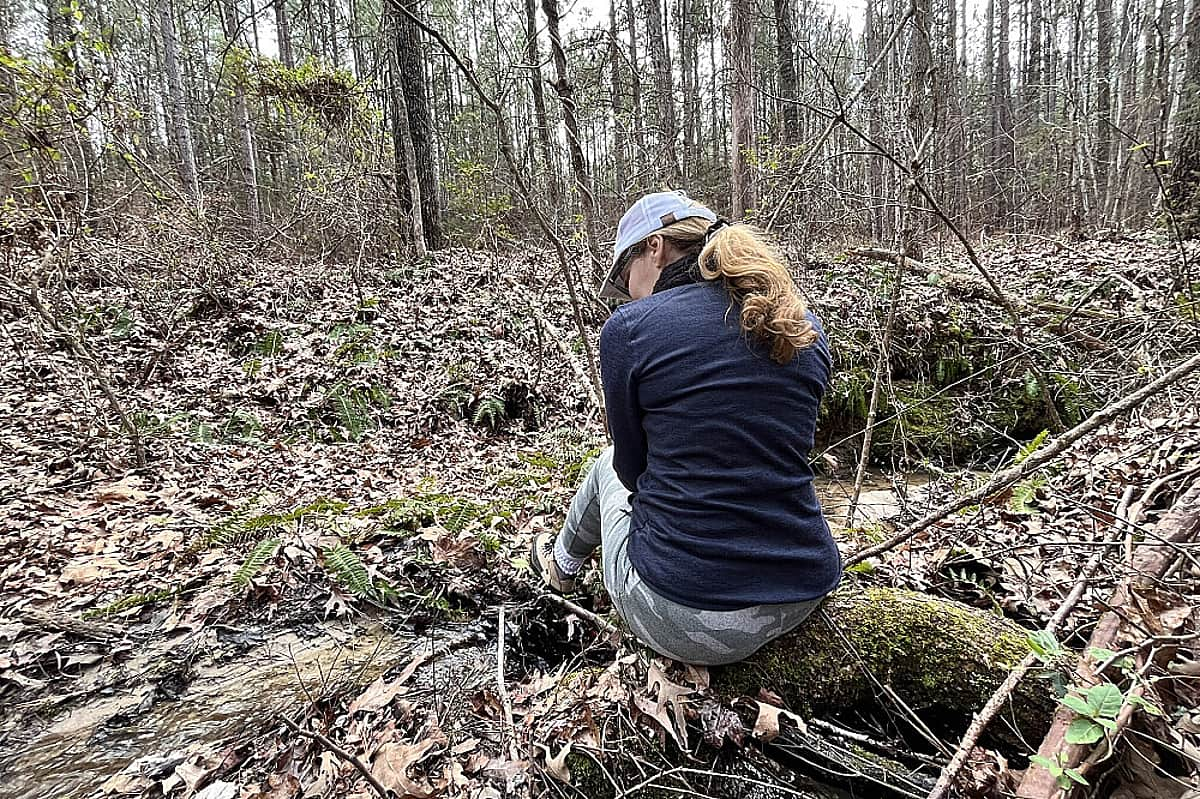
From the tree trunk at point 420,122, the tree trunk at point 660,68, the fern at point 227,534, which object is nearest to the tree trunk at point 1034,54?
the tree trunk at point 660,68

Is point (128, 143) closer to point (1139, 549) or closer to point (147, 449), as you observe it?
point (147, 449)

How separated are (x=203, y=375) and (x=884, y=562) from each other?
6.69 meters

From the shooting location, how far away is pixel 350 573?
3133mm

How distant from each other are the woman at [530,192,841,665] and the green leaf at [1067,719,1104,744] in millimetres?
678

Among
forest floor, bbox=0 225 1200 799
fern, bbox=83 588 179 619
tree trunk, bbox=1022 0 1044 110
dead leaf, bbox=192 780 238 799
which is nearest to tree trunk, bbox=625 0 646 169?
forest floor, bbox=0 225 1200 799

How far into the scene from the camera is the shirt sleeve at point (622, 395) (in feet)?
6.67

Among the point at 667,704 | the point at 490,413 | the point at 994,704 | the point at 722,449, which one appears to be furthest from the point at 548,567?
the point at 490,413

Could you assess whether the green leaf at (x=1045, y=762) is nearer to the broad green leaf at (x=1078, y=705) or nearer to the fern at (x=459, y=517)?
the broad green leaf at (x=1078, y=705)

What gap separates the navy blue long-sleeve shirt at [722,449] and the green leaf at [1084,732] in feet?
2.22

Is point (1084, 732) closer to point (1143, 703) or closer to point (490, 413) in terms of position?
point (1143, 703)

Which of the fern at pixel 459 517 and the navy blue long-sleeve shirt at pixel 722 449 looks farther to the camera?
the fern at pixel 459 517

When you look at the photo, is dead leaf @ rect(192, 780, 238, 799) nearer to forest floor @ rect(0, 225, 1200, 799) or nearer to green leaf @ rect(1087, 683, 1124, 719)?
forest floor @ rect(0, 225, 1200, 799)

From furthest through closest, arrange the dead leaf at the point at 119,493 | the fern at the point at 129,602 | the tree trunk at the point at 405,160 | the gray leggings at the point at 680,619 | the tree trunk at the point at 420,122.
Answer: the tree trunk at the point at 405,160
the tree trunk at the point at 420,122
the dead leaf at the point at 119,493
the fern at the point at 129,602
the gray leggings at the point at 680,619

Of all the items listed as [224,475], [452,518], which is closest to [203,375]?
[224,475]
